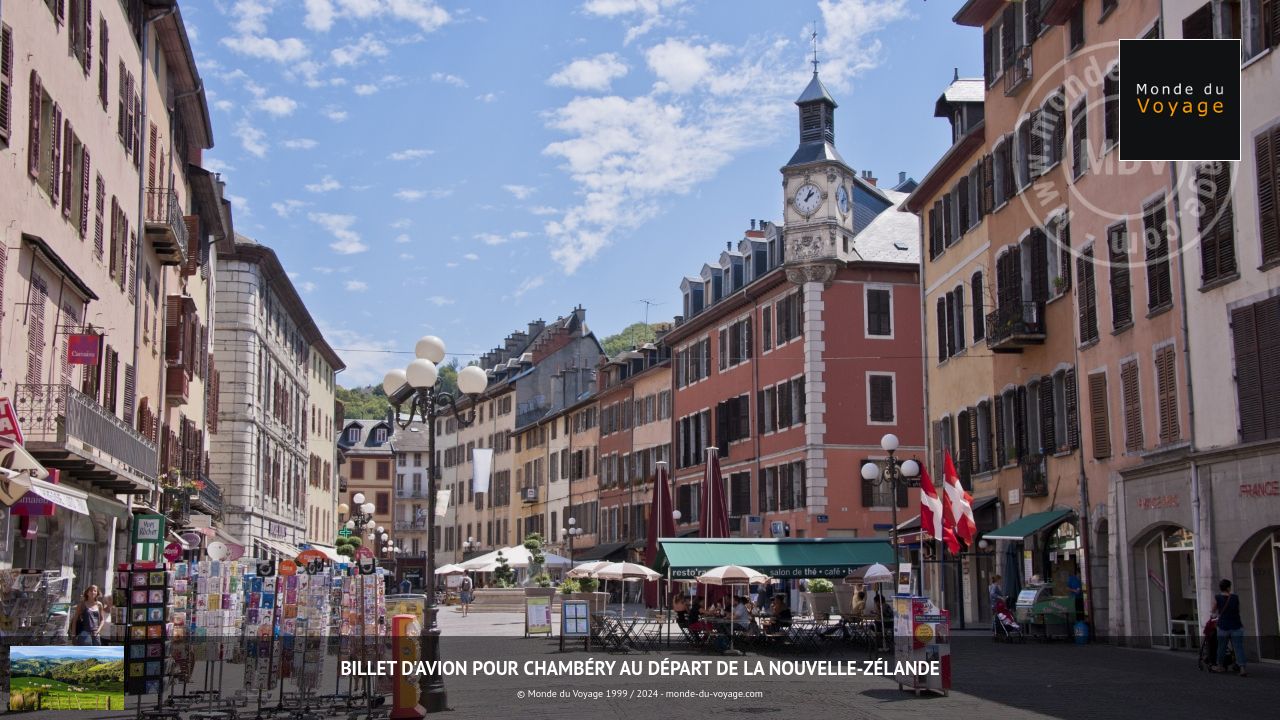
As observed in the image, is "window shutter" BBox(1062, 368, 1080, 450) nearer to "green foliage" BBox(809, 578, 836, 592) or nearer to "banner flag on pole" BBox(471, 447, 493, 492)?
"green foliage" BBox(809, 578, 836, 592)

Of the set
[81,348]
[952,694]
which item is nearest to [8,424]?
[81,348]

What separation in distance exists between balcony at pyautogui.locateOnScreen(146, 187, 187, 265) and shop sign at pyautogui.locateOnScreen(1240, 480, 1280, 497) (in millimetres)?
23917

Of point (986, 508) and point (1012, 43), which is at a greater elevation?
point (1012, 43)

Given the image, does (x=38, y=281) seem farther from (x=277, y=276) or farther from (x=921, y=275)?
(x=277, y=276)

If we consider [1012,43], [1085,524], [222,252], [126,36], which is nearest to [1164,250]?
[1085,524]

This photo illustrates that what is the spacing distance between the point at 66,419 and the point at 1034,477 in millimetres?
20931

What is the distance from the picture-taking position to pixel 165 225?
3328cm

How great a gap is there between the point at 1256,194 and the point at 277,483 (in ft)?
140

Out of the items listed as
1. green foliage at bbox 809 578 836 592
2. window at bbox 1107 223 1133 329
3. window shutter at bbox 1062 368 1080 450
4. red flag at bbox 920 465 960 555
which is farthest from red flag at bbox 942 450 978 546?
green foliage at bbox 809 578 836 592

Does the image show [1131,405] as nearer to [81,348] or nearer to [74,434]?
[74,434]

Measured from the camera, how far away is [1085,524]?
29.9 meters

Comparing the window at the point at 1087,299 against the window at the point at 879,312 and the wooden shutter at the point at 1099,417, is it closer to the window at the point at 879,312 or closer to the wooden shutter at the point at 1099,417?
the wooden shutter at the point at 1099,417

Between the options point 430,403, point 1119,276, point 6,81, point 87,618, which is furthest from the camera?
point 1119,276

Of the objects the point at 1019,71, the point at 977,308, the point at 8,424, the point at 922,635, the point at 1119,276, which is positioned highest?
the point at 1019,71
